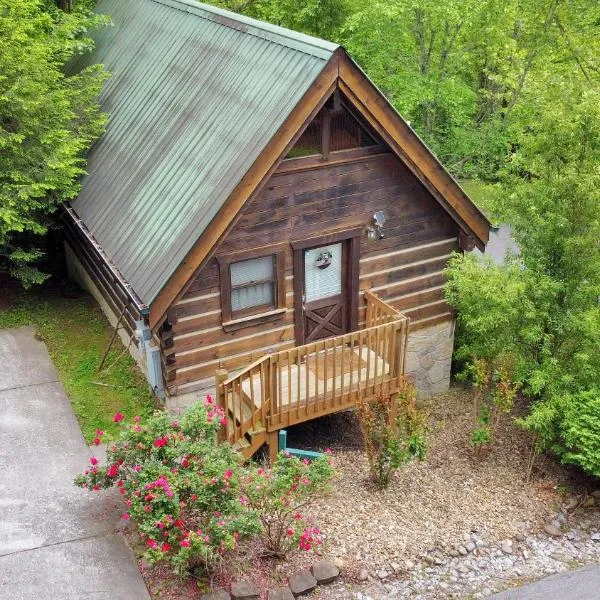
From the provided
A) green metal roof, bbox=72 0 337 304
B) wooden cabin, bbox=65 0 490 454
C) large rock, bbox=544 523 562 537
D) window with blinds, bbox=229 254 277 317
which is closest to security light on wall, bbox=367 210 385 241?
wooden cabin, bbox=65 0 490 454

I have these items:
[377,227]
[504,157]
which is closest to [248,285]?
[377,227]

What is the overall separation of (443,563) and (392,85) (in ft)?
46.1

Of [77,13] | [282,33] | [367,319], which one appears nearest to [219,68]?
[282,33]

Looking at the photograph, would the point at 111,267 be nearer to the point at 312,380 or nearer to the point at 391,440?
the point at 312,380

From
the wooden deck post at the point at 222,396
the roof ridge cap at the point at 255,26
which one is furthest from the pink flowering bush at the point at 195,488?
the roof ridge cap at the point at 255,26

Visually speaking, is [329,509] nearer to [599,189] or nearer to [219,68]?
[599,189]

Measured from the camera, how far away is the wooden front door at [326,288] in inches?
490

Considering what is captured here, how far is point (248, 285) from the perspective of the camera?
12047 millimetres

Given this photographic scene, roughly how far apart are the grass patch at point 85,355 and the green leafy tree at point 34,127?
981mm

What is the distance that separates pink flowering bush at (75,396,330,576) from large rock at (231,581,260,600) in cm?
42

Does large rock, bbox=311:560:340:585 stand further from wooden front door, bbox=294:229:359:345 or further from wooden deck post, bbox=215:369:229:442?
wooden front door, bbox=294:229:359:345

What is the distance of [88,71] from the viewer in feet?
50.8

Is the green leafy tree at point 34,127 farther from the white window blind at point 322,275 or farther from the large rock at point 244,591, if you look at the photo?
the large rock at point 244,591

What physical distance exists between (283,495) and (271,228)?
418 cm
